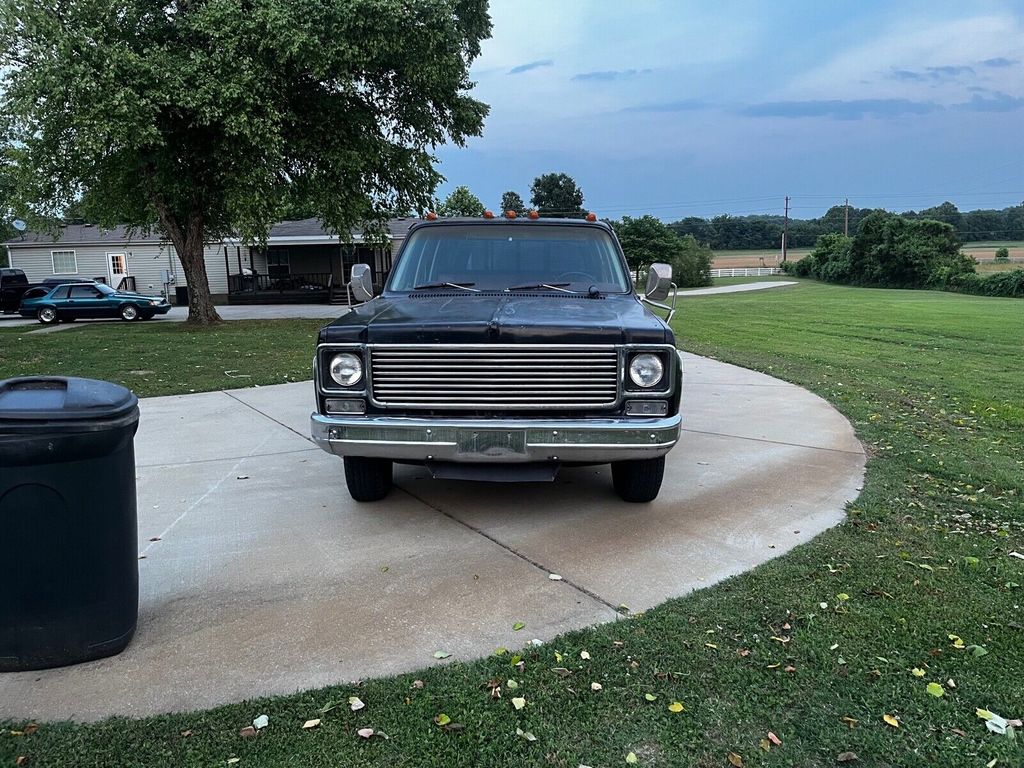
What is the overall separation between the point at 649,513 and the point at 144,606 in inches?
115

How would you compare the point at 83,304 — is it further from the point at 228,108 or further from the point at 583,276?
the point at 583,276

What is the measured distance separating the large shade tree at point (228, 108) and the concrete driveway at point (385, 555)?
36.1ft

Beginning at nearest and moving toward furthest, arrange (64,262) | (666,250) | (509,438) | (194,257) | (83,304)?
(509,438) < (194,257) < (83,304) < (64,262) < (666,250)

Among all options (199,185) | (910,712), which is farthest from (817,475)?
(199,185)

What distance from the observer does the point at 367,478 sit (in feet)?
16.1

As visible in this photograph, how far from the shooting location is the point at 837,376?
10617 millimetres

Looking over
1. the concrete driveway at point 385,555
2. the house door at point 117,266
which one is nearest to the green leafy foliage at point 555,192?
the house door at point 117,266

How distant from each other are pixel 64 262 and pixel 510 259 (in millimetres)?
37111

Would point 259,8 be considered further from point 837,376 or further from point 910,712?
point 910,712

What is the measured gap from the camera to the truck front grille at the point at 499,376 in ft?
13.5

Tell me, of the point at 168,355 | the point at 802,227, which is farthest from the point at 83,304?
the point at 802,227

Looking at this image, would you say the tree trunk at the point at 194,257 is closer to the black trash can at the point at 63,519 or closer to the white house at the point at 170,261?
the white house at the point at 170,261

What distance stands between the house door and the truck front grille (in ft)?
120

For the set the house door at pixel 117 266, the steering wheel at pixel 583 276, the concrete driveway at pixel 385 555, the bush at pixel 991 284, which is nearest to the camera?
the concrete driveway at pixel 385 555
